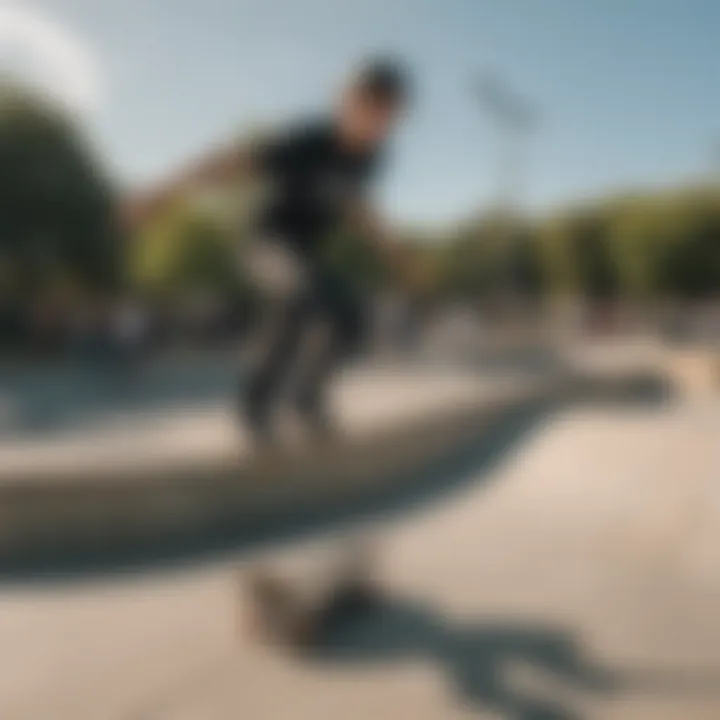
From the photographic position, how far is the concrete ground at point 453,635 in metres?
1.76

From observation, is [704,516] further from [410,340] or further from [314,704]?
[410,340]

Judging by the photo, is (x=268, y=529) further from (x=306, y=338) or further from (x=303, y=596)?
(x=303, y=596)

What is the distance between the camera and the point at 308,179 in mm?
3289

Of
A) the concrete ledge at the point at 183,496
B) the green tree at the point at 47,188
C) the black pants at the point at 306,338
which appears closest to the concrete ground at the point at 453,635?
the concrete ledge at the point at 183,496

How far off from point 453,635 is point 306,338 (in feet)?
6.35

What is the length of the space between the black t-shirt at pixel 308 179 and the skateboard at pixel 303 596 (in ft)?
4.67

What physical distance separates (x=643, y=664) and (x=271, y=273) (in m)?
2.29

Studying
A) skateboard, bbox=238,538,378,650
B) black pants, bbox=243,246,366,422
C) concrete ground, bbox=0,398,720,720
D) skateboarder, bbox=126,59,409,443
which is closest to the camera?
concrete ground, bbox=0,398,720,720

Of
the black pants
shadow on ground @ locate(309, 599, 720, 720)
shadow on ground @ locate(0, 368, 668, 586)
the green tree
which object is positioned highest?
the green tree

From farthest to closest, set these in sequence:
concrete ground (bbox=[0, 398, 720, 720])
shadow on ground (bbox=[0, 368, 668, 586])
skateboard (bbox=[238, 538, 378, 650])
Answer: shadow on ground (bbox=[0, 368, 668, 586]), skateboard (bbox=[238, 538, 378, 650]), concrete ground (bbox=[0, 398, 720, 720])

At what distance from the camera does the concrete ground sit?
1.76 metres

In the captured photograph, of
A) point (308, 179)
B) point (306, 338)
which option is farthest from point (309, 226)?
point (306, 338)

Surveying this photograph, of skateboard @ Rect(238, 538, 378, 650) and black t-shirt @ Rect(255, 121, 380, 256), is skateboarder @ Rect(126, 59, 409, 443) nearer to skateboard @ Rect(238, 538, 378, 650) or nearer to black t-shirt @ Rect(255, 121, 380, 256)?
black t-shirt @ Rect(255, 121, 380, 256)

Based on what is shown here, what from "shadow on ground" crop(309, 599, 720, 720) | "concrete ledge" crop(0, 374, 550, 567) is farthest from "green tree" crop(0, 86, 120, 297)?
"shadow on ground" crop(309, 599, 720, 720)
